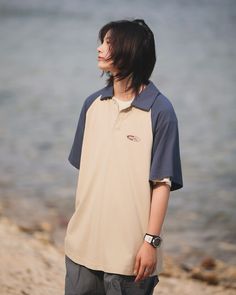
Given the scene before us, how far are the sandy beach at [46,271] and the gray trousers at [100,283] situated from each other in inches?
41.3

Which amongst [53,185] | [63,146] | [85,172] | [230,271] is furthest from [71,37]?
[85,172]

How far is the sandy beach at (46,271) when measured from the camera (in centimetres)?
345

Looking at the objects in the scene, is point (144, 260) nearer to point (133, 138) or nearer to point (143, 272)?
point (143, 272)

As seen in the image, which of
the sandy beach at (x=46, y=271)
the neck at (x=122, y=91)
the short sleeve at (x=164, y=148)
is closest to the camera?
the short sleeve at (x=164, y=148)

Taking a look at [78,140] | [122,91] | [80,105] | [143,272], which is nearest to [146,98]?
[122,91]

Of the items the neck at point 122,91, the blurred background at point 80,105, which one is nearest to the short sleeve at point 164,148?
the neck at point 122,91

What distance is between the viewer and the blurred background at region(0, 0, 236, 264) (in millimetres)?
5676

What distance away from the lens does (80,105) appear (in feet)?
32.7

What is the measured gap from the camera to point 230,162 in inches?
288

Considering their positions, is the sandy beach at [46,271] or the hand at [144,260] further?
the sandy beach at [46,271]

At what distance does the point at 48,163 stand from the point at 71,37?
10.8 metres

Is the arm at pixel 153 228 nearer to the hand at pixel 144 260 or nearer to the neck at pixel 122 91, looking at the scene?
the hand at pixel 144 260

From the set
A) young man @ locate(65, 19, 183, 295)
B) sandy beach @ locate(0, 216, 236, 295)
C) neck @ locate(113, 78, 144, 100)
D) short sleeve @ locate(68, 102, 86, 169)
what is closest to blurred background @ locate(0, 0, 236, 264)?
sandy beach @ locate(0, 216, 236, 295)

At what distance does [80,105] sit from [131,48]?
25.8 ft
